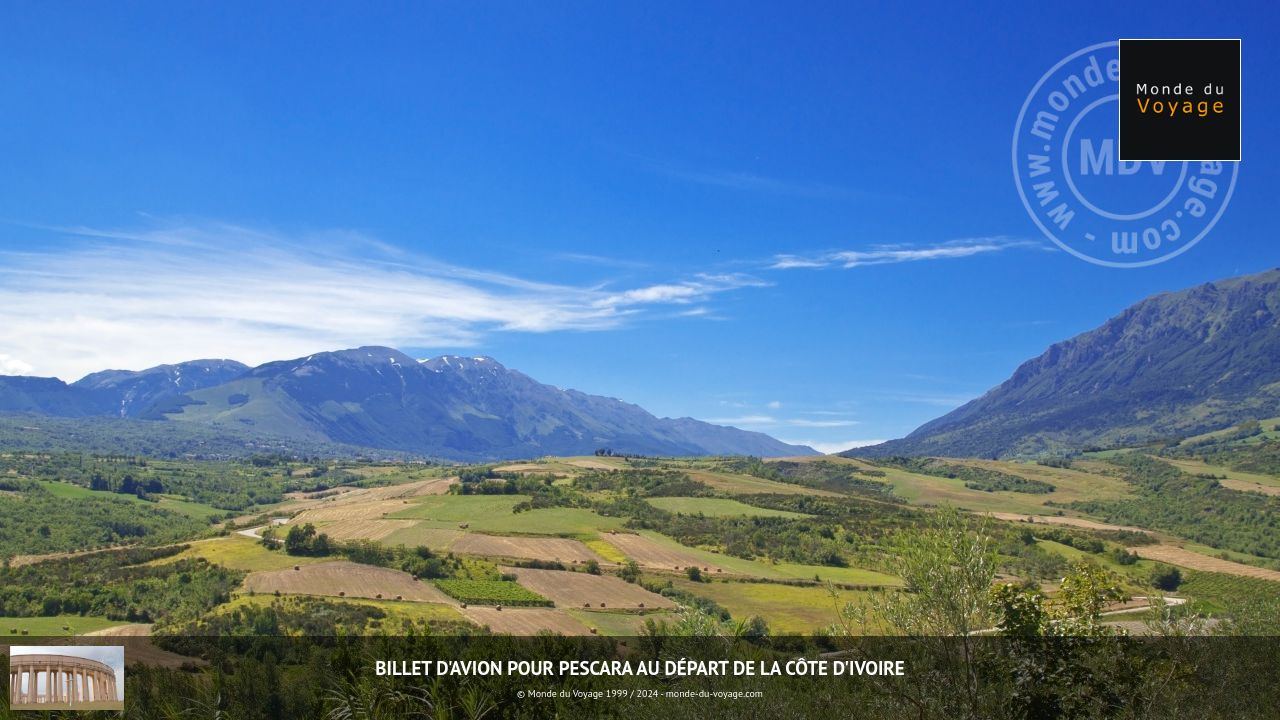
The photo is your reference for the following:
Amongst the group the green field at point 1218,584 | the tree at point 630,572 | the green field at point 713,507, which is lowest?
the tree at point 630,572

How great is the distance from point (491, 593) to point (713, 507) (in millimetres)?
86100

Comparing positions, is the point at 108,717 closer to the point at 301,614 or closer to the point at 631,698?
the point at 631,698

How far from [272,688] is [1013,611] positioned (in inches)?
1455

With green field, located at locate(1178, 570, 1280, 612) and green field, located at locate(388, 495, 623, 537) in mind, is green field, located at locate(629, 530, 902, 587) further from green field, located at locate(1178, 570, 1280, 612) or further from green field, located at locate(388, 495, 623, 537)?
green field, located at locate(1178, 570, 1280, 612)

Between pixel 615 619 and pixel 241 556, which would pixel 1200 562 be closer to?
pixel 615 619

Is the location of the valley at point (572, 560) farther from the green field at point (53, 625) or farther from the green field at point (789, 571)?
the green field at point (789, 571)

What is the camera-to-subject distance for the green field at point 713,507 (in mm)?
167250

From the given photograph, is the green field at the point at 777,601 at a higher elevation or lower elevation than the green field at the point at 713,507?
lower

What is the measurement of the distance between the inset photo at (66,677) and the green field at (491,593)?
6799cm

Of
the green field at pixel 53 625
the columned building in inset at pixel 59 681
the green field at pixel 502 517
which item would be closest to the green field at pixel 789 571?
the green field at pixel 502 517

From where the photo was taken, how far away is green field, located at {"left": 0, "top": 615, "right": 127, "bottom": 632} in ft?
273

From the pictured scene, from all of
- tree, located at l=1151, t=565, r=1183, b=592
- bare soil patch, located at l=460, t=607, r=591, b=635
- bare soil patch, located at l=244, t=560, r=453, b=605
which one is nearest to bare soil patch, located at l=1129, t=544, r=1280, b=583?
tree, located at l=1151, t=565, r=1183, b=592

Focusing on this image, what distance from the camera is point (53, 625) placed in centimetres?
8775

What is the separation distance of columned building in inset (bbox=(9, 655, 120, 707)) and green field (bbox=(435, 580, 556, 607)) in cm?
6809
